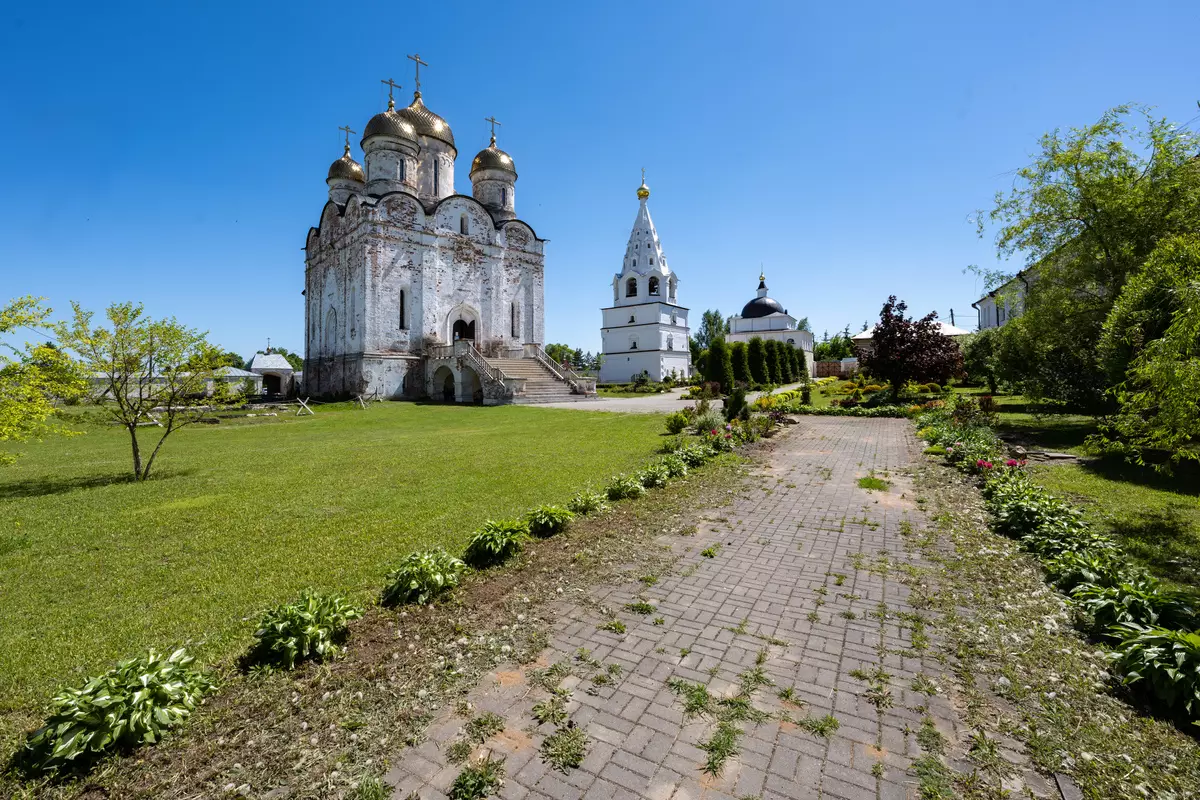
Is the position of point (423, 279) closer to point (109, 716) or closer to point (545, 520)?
point (545, 520)

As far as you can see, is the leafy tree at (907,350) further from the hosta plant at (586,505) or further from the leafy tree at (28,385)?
the leafy tree at (28,385)

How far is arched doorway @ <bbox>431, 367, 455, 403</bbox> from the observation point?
32.2m

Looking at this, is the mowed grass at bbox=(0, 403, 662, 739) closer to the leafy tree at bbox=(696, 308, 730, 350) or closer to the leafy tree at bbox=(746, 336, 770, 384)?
the leafy tree at bbox=(746, 336, 770, 384)

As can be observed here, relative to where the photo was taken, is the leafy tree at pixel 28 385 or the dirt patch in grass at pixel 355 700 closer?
the dirt patch in grass at pixel 355 700

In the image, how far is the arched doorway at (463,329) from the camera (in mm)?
34875

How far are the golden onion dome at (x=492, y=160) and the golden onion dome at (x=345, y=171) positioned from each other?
29.4 feet

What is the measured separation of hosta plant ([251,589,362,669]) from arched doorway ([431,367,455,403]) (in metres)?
28.9

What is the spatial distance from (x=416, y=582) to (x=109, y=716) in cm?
210

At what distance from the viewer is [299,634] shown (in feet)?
11.9

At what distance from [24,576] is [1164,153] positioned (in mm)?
22913

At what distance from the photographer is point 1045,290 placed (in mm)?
14453

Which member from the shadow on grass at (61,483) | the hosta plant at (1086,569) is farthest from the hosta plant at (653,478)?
the shadow on grass at (61,483)

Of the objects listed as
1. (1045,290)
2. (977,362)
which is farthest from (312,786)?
(977,362)

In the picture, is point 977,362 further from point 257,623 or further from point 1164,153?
point 257,623
